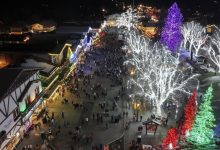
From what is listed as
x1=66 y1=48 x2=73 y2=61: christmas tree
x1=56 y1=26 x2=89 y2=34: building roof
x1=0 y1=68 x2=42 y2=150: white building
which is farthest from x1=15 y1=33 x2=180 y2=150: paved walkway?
x1=56 y1=26 x2=89 y2=34: building roof

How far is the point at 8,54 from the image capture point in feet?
155

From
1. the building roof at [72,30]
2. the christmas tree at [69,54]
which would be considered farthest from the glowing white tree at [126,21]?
the christmas tree at [69,54]

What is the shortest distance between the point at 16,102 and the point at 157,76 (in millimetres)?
16979

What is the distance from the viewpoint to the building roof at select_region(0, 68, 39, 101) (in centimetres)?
3006

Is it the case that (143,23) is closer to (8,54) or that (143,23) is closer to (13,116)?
(8,54)

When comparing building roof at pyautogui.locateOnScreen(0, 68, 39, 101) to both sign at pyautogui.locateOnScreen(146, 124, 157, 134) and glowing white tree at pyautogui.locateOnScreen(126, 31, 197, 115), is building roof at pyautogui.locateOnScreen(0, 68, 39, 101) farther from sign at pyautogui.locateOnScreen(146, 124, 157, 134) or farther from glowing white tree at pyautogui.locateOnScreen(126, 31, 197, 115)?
glowing white tree at pyautogui.locateOnScreen(126, 31, 197, 115)

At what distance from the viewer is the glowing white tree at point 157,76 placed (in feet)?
128

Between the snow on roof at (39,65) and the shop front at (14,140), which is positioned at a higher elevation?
the snow on roof at (39,65)

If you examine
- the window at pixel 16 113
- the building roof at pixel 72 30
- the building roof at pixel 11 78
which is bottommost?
the window at pixel 16 113

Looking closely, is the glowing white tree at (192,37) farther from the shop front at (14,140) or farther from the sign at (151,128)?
the shop front at (14,140)

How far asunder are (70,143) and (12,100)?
21.8 ft

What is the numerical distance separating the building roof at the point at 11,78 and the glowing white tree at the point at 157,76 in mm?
13157

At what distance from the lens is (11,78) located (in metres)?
32.0

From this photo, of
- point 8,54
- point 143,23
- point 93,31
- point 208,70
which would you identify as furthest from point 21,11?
point 208,70
